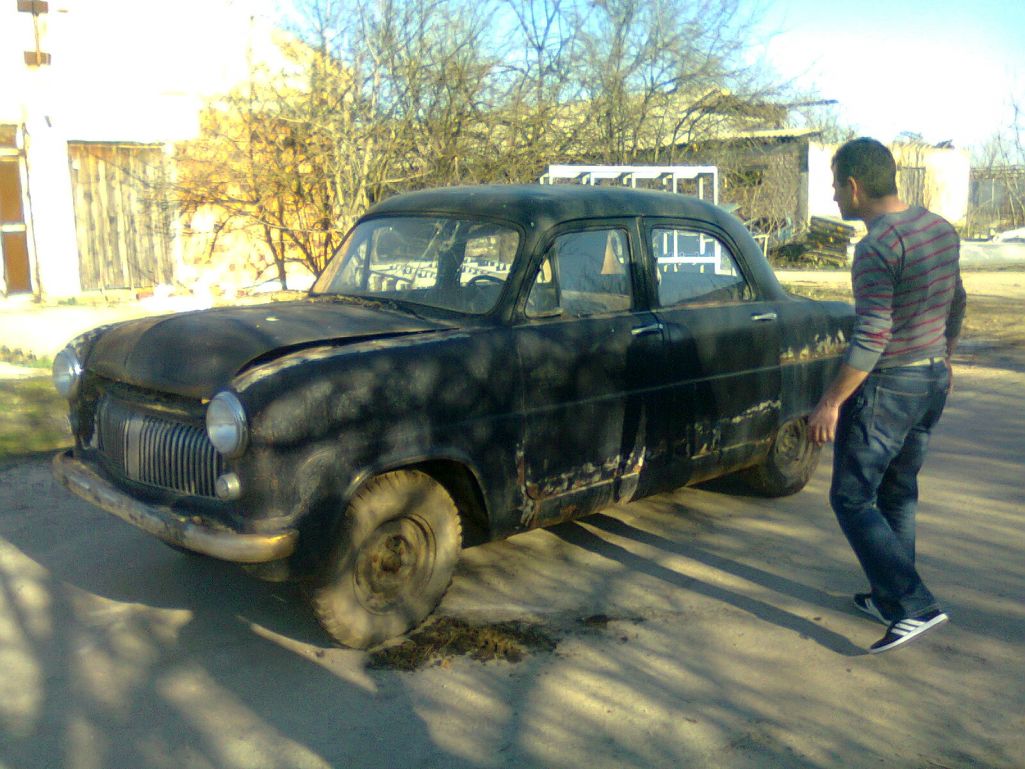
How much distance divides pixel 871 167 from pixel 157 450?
117 inches

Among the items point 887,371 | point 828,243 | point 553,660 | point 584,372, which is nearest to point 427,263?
point 584,372

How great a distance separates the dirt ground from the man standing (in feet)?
1.18

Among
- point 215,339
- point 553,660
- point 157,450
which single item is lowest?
point 553,660

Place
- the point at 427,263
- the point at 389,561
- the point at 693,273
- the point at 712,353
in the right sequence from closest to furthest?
the point at 389,561
the point at 427,263
the point at 712,353
the point at 693,273

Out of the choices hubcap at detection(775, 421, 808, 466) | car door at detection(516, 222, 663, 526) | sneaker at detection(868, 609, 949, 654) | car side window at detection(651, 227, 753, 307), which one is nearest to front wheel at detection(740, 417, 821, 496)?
hubcap at detection(775, 421, 808, 466)

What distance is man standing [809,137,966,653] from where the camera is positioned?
3721mm

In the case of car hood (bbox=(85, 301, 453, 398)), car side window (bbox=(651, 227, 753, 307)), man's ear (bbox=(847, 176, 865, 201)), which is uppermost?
man's ear (bbox=(847, 176, 865, 201))

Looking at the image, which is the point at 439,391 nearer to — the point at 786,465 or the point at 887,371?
the point at 887,371

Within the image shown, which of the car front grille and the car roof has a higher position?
the car roof

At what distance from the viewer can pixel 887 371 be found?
384 cm

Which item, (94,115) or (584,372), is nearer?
(584,372)

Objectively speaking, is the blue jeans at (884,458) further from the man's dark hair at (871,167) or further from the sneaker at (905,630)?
the man's dark hair at (871,167)

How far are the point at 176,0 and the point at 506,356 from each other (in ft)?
38.7

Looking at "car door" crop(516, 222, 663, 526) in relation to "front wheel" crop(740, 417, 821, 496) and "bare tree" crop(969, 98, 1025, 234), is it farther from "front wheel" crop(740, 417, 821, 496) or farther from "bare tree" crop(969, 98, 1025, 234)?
"bare tree" crop(969, 98, 1025, 234)
